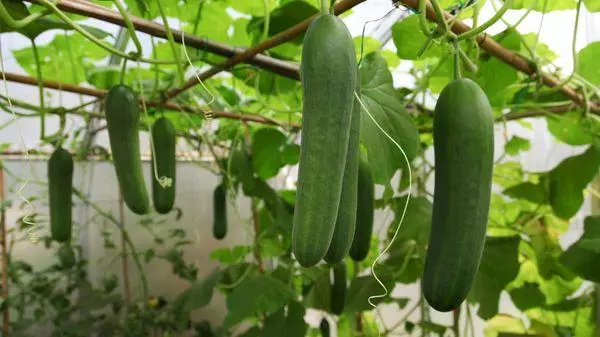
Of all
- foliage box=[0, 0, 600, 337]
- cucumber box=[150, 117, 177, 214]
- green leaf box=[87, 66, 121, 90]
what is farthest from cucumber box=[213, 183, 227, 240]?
cucumber box=[150, 117, 177, 214]

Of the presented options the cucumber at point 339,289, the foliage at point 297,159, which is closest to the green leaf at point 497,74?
the foliage at point 297,159

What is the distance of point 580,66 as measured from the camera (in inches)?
46.1

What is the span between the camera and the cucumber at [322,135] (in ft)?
1.36

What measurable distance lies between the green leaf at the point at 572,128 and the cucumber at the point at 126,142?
94 cm

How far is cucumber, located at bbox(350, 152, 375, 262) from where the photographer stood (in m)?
0.68

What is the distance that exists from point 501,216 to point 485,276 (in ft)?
2.15

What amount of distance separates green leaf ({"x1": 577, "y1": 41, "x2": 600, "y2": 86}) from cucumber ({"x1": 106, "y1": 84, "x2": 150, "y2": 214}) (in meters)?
0.92

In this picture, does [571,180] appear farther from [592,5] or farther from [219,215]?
[219,215]

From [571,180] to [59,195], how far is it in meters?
1.10

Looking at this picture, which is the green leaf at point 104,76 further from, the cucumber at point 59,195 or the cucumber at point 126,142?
the cucumber at point 126,142

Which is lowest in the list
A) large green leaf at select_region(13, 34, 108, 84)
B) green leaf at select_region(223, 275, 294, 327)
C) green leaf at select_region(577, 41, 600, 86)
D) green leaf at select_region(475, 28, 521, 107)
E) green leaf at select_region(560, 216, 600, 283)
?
green leaf at select_region(223, 275, 294, 327)

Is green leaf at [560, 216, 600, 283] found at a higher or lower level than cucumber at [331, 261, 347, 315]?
higher

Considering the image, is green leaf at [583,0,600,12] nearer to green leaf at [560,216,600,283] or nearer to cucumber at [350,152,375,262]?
green leaf at [560,216,600,283]

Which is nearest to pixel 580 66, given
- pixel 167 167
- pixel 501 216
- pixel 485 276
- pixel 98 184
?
pixel 485 276
